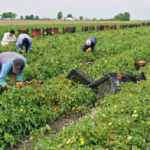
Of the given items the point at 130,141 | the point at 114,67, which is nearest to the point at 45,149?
the point at 130,141

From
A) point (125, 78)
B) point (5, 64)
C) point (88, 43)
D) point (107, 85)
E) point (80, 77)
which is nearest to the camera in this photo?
point (5, 64)

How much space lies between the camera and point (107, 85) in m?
5.46

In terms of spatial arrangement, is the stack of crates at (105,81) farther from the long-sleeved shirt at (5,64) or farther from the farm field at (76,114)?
the long-sleeved shirt at (5,64)

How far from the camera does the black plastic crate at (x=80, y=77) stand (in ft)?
18.9

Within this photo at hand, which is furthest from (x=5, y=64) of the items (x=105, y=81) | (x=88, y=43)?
(x=88, y=43)

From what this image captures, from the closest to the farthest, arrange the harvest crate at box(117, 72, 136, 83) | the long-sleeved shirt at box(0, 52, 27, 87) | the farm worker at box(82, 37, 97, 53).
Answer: the long-sleeved shirt at box(0, 52, 27, 87) < the harvest crate at box(117, 72, 136, 83) < the farm worker at box(82, 37, 97, 53)

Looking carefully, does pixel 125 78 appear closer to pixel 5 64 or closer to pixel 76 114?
pixel 76 114

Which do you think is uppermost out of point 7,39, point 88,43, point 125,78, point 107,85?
point 7,39

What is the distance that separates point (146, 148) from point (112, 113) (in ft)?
2.96

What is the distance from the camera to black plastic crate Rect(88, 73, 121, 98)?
5.28m

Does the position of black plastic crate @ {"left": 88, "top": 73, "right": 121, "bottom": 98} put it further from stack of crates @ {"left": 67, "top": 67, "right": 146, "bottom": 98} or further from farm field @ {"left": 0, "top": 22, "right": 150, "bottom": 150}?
farm field @ {"left": 0, "top": 22, "right": 150, "bottom": 150}

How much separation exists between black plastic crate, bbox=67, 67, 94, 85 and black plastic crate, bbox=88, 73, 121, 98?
16 cm

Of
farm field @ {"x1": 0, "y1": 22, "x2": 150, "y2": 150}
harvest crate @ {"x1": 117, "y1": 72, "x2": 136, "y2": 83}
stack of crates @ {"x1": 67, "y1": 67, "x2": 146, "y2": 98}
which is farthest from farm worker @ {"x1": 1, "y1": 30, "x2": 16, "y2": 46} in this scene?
harvest crate @ {"x1": 117, "y1": 72, "x2": 136, "y2": 83}

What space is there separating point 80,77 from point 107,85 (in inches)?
29.9
